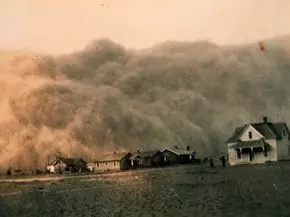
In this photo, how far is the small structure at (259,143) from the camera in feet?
15.1

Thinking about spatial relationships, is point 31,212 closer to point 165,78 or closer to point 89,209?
point 89,209

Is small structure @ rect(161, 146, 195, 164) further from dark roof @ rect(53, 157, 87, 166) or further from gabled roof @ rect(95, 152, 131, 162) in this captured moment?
dark roof @ rect(53, 157, 87, 166)

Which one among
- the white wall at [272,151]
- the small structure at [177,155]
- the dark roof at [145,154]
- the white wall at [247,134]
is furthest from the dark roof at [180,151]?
the white wall at [272,151]

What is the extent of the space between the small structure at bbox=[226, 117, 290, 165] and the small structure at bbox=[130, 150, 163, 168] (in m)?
0.59

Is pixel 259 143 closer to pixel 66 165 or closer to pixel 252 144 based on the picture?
pixel 252 144

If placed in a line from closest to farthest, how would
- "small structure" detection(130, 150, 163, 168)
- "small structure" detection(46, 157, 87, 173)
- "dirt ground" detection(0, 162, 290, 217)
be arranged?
"dirt ground" detection(0, 162, 290, 217) < "small structure" detection(130, 150, 163, 168) < "small structure" detection(46, 157, 87, 173)

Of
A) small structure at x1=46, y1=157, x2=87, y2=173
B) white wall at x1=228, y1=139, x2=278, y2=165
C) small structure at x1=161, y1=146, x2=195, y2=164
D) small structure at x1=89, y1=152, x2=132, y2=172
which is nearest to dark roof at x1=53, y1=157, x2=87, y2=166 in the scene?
small structure at x1=46, y1=157, x2=87, y2=173

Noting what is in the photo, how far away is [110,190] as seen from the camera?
4.87 metres

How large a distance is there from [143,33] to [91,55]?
48 centimetres

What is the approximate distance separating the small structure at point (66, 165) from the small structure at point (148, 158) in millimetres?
438

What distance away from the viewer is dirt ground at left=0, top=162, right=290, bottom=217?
4312 millimetres

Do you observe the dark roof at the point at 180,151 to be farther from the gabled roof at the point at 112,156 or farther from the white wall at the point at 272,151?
the white wall at the point at 272,151

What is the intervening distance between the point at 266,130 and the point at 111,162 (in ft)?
4.23

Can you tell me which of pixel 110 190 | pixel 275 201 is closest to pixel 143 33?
pixel 110 190
